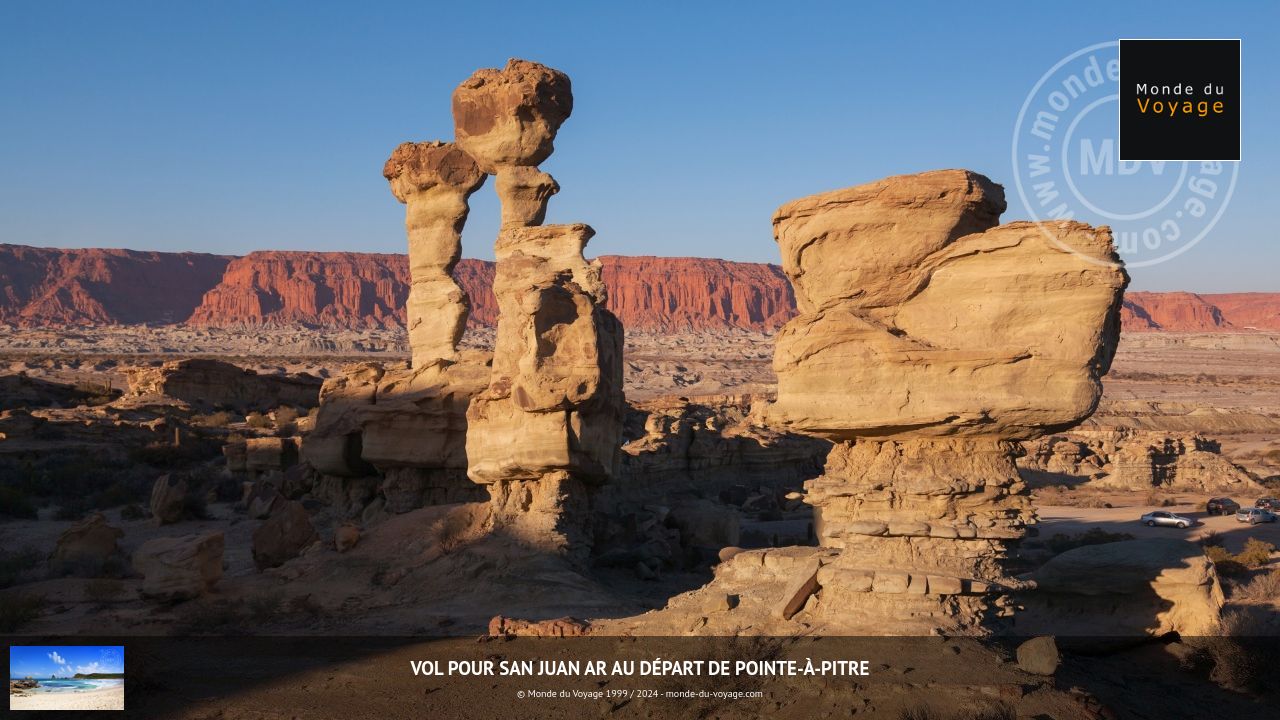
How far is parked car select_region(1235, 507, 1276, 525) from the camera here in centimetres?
2219

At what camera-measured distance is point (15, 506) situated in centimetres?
2059

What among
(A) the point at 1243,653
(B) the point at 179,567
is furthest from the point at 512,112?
(A) the point at 1243,653

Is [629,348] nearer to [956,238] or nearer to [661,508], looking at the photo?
[661,508]

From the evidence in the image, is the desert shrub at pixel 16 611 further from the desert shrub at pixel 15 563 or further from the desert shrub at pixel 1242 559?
the desert shrub at pixel 1242 559

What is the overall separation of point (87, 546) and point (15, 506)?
633 cm

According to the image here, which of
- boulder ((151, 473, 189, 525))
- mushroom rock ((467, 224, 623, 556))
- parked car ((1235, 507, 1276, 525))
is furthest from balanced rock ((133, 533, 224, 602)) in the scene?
parked car ((1235, 507, 1276, 525))

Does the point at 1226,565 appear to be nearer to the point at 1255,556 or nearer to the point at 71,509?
the point at 1255,556

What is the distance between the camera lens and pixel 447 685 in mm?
8914

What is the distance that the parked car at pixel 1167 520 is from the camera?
858 inches

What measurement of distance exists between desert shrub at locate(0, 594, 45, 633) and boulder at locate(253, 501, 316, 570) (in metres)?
3.02

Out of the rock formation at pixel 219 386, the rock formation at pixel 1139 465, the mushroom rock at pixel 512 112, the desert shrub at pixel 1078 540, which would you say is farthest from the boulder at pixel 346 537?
the rock formation at pixel 219 386

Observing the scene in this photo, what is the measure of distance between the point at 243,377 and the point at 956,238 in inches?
1576

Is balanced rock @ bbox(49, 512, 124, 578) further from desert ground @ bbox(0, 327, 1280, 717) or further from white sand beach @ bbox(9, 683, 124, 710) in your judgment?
white sand beach @ bbox(9, 683, 124, 710)

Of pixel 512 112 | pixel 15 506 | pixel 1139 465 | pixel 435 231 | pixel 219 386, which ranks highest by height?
pixel 512 112
